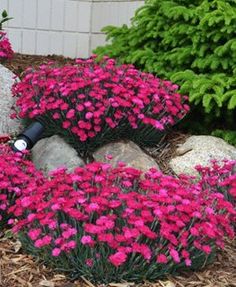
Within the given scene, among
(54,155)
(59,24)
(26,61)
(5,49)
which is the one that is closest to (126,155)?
(54,155)

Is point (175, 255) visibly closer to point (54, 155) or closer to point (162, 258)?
point (162, 258)

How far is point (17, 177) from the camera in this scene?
164 inches

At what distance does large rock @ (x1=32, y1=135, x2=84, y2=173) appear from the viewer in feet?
16.7

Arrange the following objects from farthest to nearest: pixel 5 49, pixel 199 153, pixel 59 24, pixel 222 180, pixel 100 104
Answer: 1. pixel 59 24
2. pixel 5 49
3. pixel 199 153
4. pixel 100 104
5. pixel 222 180

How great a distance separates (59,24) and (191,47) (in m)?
3.83

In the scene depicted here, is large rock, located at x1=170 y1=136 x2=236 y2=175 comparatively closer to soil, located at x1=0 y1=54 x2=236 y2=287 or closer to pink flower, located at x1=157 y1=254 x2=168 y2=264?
soil, located at x1=0 y1=54 x2=236 y2=287

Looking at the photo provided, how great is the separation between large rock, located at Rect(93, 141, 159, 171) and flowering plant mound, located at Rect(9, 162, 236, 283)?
124cm

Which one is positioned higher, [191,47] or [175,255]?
[191,47]

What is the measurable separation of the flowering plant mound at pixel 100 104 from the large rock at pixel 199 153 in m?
0.26

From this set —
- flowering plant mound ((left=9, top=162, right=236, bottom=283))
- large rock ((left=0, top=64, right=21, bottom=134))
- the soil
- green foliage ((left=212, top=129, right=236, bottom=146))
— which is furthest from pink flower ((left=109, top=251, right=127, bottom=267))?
large rock ((left=0, top=64, right=21, bottom=134))

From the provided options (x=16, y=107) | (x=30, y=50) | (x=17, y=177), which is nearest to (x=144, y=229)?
(x=17, y=177)

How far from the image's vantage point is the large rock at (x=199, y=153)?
17.5 ft

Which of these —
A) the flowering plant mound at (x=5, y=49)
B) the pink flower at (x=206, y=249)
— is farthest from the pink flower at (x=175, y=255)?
the flowering plant mound at (x=5, y=49)

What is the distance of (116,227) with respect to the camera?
3.53 meters
